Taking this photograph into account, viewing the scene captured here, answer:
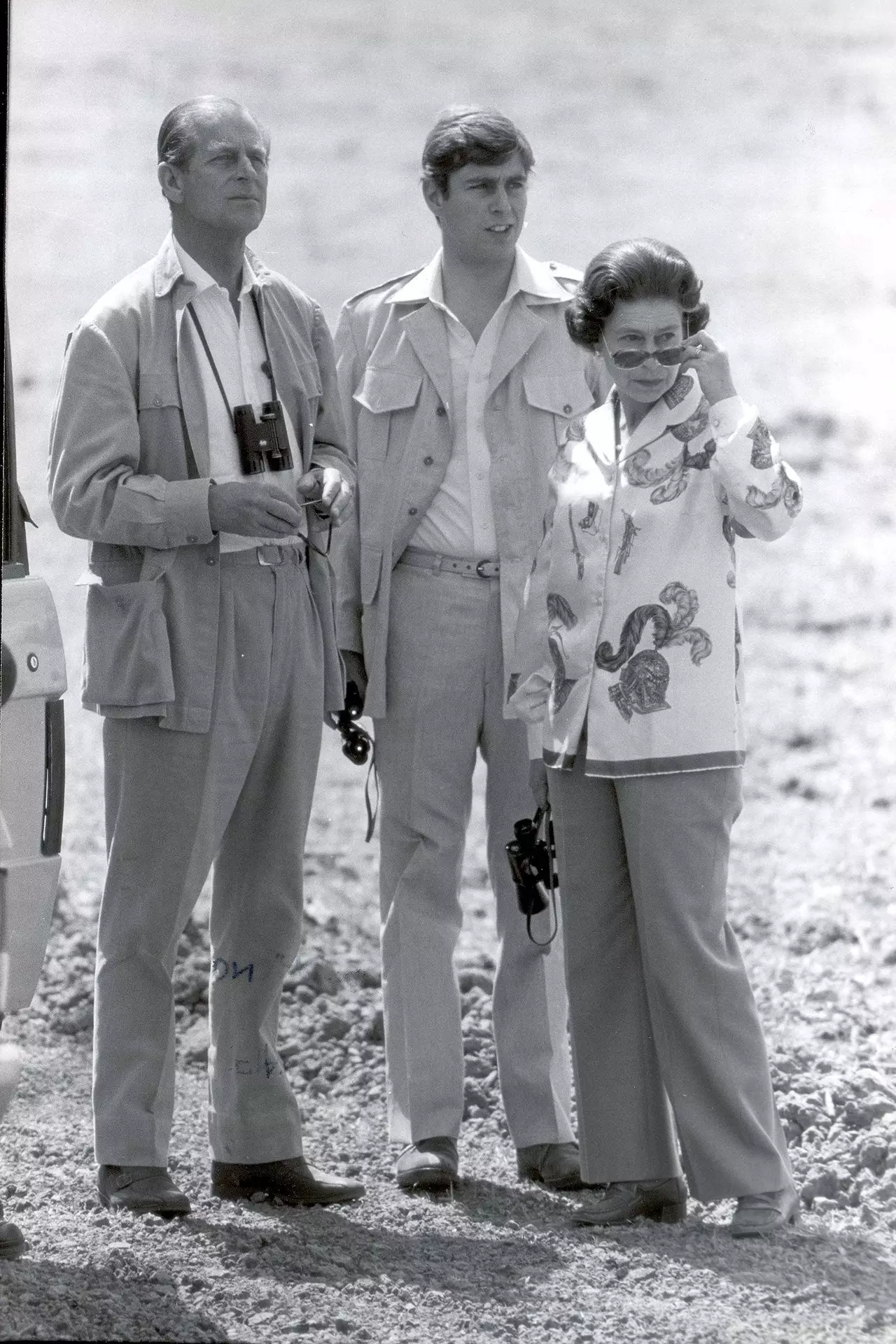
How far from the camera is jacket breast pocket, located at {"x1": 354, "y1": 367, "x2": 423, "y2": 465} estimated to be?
4.20 metres

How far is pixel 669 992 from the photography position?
350 cm

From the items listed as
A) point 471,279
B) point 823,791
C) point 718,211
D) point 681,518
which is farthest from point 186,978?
point 718,211

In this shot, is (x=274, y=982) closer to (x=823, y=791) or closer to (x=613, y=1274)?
(x=613, y=1274)

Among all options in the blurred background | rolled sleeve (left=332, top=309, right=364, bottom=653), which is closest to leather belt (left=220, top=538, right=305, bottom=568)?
rolled sleeve (left=332, top=309, right=364, bottom=653)

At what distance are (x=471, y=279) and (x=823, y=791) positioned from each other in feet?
17.9

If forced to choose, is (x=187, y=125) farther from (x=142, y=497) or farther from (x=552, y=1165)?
(x=552, y=1165)

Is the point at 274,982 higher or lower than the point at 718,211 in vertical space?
lower

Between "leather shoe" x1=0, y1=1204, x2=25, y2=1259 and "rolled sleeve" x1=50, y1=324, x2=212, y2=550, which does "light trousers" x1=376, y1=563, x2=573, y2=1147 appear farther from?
"leather shoe" x1=0, y1=1204, x2=25, y2=1259

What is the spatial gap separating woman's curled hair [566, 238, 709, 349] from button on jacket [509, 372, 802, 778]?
146 millimetres

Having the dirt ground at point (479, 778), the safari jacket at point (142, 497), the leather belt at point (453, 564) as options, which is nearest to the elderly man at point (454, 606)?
the leather belt at point (453, 564)

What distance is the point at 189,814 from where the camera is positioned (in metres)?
3.78

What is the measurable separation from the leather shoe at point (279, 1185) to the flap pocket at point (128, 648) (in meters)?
1.00

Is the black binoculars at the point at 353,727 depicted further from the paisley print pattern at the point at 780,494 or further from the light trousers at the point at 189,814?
the paisley print pattern at the point at 780,494

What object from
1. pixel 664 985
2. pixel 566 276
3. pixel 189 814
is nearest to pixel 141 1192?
pixel 189 814
